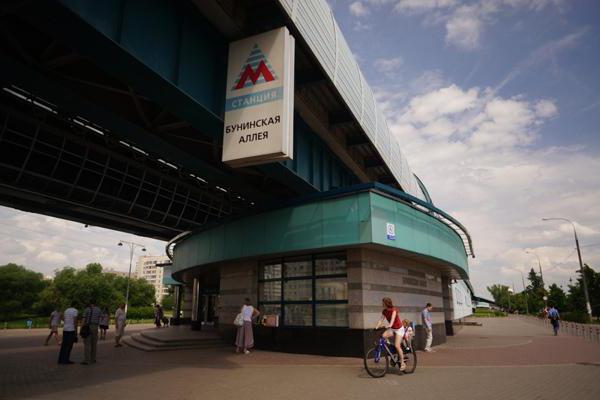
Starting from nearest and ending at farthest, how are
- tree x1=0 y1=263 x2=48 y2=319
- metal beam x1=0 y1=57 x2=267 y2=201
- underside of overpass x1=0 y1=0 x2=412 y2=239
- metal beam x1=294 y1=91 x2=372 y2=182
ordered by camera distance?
underside of overpass x1=0 y1=0 x2=412 y2=239 < metal beam x1=0 y1=57 x2=267 y2=201 < metal beam x1=294 y1=91 x2=372 y2=182 < tree x1=0 y1=263 x2=48 y2=319

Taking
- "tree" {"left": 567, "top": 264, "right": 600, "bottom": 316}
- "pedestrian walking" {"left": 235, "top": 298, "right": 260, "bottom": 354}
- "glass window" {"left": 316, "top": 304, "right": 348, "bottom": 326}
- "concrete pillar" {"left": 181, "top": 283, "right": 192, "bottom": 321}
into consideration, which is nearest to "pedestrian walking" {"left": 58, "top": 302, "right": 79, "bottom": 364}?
"pedestrian walking" {"left": 235, "top": 298, "right": 260, "bottom": 354}

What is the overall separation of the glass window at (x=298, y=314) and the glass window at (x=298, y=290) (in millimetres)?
268

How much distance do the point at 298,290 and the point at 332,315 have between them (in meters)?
1.67

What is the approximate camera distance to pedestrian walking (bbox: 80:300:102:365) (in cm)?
1162

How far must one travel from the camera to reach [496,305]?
127 metres

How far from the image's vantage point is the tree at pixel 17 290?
7562cm

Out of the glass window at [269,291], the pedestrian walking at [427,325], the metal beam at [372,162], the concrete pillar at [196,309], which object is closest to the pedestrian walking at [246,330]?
the glass window at [269,291]

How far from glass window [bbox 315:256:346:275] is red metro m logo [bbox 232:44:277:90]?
6798 millimetres

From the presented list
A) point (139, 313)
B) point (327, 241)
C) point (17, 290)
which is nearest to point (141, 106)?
point (327, 241)

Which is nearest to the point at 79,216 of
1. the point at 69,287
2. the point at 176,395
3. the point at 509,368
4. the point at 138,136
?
the point at 138,136

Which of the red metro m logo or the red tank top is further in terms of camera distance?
the red metro m logo

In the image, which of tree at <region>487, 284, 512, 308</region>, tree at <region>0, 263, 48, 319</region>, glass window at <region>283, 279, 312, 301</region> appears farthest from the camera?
tree at <region>487, 284, 512, 308</region>

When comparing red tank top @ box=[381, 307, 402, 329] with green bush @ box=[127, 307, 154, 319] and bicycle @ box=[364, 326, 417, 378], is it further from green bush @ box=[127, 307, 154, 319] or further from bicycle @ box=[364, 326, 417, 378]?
green bush @ box=[127, 307, 154, 319]

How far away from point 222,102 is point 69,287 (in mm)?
88945
